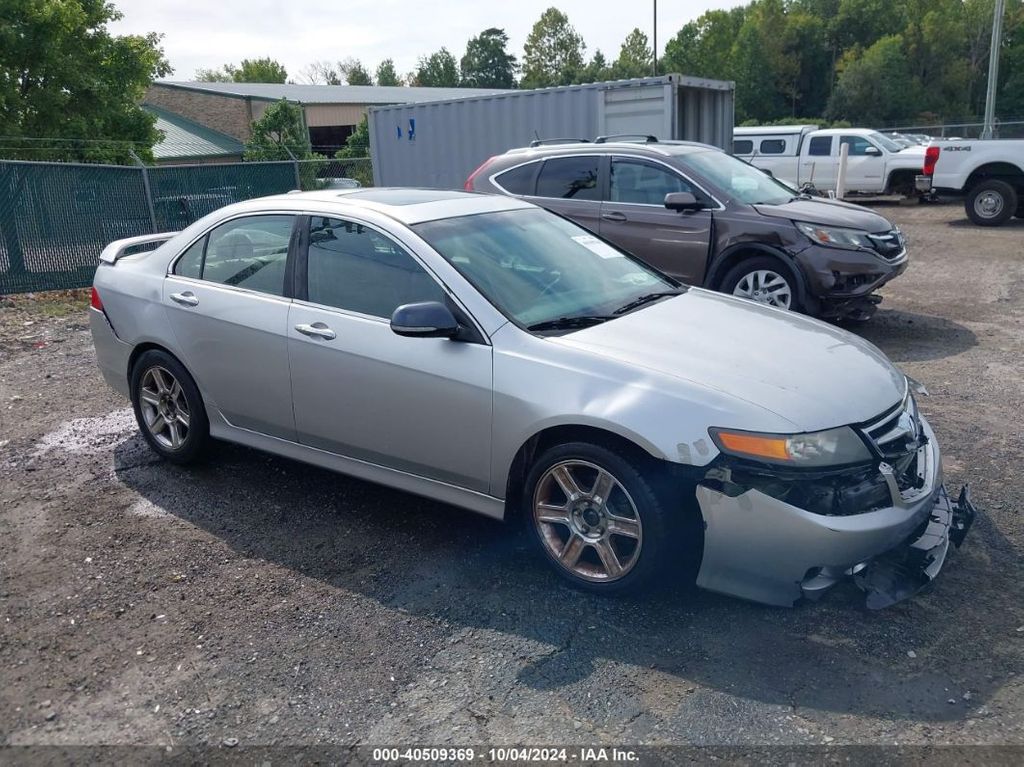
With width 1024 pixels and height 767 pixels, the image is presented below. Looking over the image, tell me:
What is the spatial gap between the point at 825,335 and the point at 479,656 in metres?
2.29

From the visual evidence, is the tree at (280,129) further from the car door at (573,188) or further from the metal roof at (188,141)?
the car door at (573,188)

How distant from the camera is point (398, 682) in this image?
3262 millimetres

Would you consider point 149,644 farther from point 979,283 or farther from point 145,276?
point 979,283

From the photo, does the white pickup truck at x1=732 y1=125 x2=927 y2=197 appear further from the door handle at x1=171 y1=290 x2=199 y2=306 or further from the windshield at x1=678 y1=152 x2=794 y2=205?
the door handle at x1=171 y1=290 x2=199 y2=306

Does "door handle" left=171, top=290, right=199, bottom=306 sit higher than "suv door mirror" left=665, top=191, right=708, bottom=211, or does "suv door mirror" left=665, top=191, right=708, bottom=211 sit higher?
"suv door mirror" left=665, top=191, right=708, bottom=211

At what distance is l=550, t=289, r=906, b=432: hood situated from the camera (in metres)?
3.49

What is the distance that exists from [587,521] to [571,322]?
3.03 ft

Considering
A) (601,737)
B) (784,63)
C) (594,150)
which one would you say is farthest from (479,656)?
(784,63)

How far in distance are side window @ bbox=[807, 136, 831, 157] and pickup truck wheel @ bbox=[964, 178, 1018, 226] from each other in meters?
5.64

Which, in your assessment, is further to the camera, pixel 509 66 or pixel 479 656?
pixel 509 66

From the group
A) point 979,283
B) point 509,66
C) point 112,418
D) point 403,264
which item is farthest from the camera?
point 509,66

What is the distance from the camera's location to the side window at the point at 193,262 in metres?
5.09

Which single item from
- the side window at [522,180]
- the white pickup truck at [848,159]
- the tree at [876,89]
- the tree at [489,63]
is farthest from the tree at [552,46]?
the side window at [522,180]

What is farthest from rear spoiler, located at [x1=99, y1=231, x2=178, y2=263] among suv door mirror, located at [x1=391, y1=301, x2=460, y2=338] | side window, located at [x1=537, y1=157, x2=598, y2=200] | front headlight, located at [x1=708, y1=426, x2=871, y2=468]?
side window, located at [x1=537, y1=157, x2=598, y2=200]
